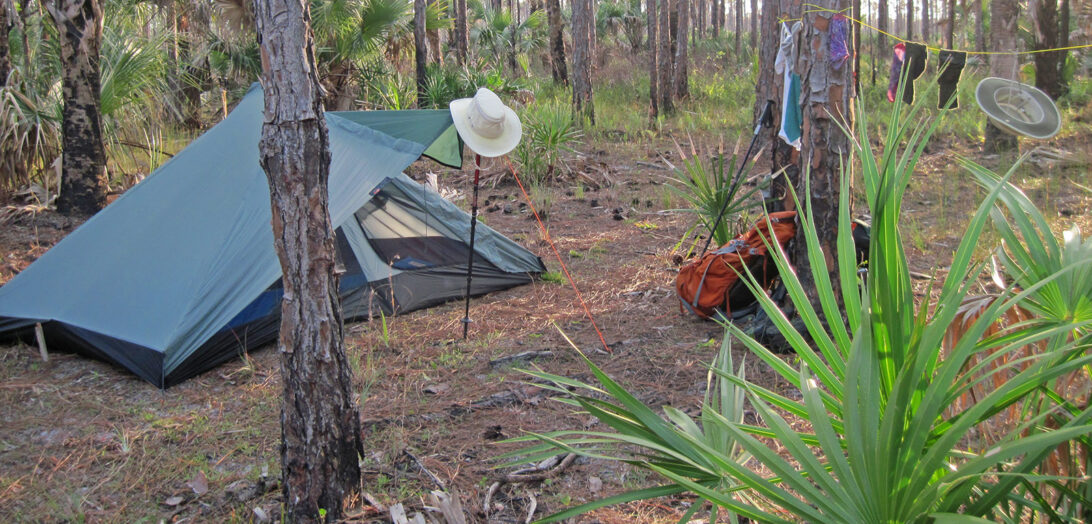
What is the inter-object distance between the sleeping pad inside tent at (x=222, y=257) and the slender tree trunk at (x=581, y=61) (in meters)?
7.80

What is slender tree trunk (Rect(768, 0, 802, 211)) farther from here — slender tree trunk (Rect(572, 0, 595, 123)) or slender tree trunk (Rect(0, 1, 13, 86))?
slender tree trunk (Rect(572, 0, 595, 123))

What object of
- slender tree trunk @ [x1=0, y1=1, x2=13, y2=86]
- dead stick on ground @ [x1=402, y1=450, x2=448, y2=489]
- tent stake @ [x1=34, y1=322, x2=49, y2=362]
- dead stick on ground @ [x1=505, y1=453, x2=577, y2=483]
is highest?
slender tree trunk @ [x1=0, y1=1, x2=13, y2=86]

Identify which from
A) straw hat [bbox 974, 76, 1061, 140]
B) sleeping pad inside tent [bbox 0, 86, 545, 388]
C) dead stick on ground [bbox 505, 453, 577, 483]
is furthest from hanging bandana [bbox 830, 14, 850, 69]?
dead stick on ground [bbox 505, 453, 577, 483]

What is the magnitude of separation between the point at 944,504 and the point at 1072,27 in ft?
82.0

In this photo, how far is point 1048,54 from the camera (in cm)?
1320

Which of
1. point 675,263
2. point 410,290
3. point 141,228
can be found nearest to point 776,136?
point 675,263

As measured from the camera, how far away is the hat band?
451 centimetres

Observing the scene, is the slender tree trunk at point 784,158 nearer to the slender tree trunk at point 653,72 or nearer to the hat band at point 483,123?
the hat band at point 483,123

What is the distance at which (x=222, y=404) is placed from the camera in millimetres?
4047

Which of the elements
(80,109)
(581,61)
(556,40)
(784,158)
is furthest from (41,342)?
(556,40)

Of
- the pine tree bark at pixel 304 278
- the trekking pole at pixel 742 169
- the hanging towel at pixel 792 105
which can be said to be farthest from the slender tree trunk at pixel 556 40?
the pine tree bark at pixel 304 278

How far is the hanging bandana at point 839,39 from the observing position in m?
4.21

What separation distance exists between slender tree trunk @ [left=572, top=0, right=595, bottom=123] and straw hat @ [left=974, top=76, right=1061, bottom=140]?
7966mm

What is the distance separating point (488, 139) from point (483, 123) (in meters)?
0.10
